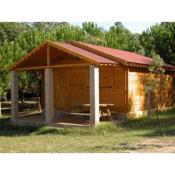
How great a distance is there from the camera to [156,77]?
868 inches

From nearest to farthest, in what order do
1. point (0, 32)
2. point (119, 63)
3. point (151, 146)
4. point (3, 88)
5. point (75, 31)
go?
1. point (151, 146)
2. point (119, 63)
3. point (3, 88)
4. point (75, 31)
5. point (0, 32)

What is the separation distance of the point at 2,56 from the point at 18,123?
19.8 feet

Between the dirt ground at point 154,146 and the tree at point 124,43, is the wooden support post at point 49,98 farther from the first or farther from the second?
the tree at point 124,43

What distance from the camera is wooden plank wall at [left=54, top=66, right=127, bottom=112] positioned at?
19709 millimetres

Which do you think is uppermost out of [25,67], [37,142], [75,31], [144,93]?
[75,31]

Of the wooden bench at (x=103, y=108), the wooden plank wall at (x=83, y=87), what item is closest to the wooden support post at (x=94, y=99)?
the wooden bench at (x=103, y=108)

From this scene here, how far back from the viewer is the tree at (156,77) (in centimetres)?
2008

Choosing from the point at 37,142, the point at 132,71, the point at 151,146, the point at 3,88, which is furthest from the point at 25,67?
the point at 151,146

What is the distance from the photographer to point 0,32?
43469 mm

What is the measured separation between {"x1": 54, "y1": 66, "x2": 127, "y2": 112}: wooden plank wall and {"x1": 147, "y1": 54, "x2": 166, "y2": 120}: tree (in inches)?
64.4

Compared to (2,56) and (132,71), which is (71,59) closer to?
(132,71)

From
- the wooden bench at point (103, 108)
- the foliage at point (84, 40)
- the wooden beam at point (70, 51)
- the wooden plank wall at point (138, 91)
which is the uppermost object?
the foliage at point (84, 40)

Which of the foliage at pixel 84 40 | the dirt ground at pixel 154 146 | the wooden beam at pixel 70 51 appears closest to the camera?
the dirt ground at pixel 154 146

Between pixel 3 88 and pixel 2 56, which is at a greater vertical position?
pixel 2 56
